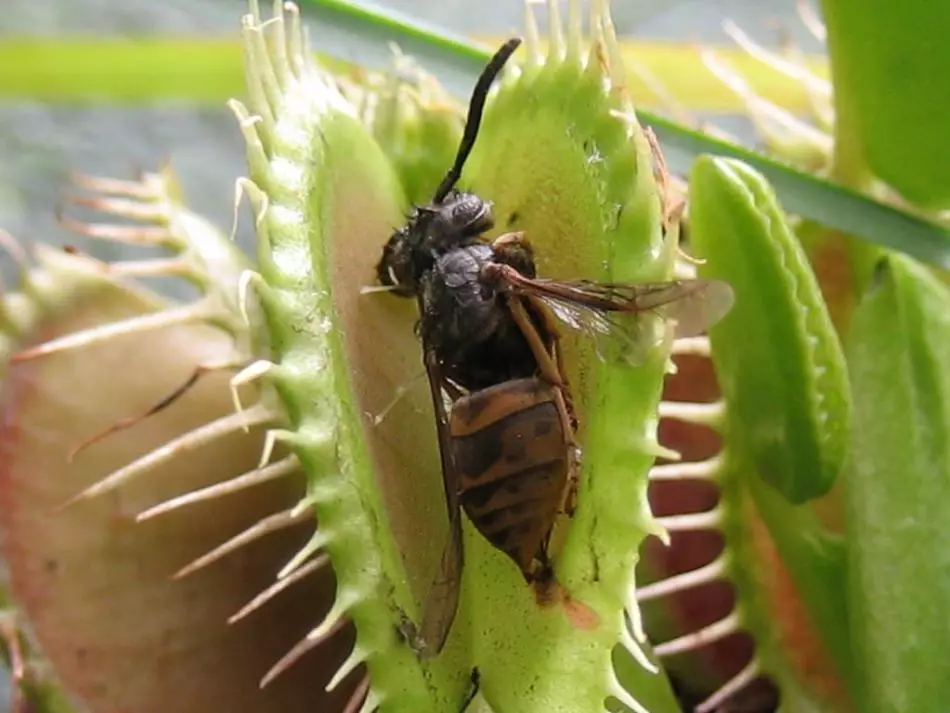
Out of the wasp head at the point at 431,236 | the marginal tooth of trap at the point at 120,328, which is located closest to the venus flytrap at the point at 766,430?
the wasp head at the point at 431,236

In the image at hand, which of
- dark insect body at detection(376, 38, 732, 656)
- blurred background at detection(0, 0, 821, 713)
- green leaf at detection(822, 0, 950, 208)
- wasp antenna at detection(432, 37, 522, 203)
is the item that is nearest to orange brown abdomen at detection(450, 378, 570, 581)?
dark insect body at detection(376, 38, 732, 656)

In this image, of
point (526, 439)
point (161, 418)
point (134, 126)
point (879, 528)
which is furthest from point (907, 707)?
point (134, 126)

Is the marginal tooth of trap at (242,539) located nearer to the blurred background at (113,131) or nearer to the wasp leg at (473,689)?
the wasp leg at (473,689)

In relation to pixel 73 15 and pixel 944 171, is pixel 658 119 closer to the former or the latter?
pixel 944 171

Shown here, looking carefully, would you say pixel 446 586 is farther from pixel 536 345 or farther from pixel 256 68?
pixel 256 68

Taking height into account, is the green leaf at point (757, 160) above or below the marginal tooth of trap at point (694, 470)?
above
